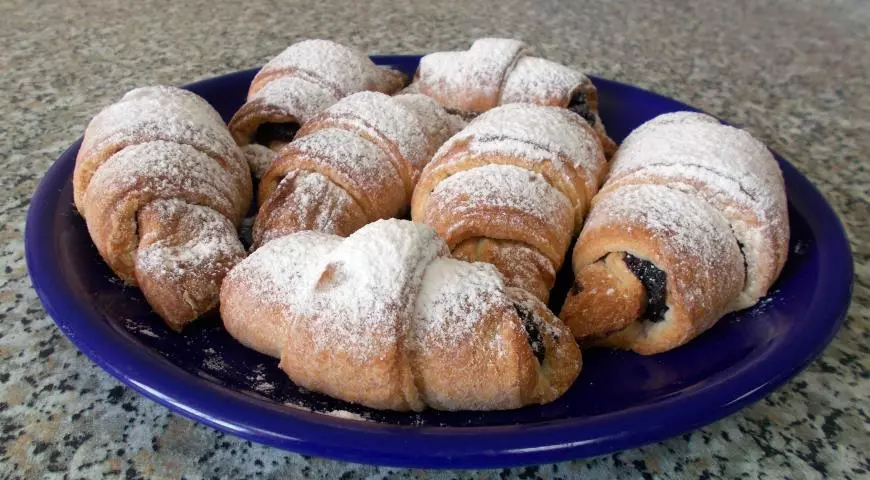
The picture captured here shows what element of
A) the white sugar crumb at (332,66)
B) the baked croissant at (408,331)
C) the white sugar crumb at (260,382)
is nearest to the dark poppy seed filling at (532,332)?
the baked croissant at (408,331)

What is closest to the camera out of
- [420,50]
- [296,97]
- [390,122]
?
[390,122]

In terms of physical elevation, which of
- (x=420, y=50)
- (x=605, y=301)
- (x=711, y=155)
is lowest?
(x=420, y=50)

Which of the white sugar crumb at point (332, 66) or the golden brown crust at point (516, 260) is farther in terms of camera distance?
the white sugar crumb at point (332, 66)

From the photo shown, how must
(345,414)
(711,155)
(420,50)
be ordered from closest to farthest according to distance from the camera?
(345,414) → (711,155) → (420,50)

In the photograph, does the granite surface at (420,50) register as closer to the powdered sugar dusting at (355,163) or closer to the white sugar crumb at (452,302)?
the white sugar crumb at (452,302)

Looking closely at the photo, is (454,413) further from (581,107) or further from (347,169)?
(581,107)

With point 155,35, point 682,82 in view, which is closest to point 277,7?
point 155,35

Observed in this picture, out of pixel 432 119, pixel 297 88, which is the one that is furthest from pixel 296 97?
pixel 432 119
